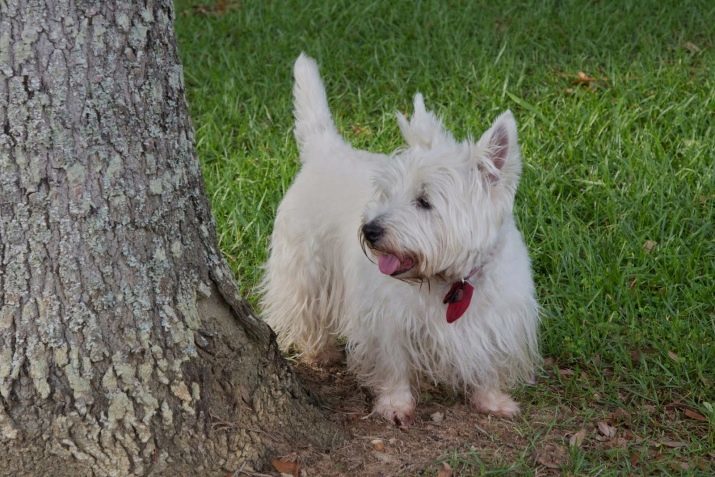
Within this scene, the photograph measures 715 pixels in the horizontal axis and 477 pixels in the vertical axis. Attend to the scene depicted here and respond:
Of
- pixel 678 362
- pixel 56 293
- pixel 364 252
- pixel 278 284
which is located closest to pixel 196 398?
pixel 56 293

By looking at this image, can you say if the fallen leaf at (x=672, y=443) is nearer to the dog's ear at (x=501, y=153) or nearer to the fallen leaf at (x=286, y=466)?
the dog's ear at (x=501, y=153)

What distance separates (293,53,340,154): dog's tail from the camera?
13.5 ft

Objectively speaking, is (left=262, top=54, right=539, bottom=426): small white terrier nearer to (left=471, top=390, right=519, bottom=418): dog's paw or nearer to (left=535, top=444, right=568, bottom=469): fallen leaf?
(left=471, top=390, right=519, bottom=418): dog's paw

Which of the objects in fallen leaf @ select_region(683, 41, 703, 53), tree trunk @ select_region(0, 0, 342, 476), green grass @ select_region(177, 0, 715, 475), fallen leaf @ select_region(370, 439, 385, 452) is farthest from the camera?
fallen leaf @ select_region(683, 41, 703, 53)

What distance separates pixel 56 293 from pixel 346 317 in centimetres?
144

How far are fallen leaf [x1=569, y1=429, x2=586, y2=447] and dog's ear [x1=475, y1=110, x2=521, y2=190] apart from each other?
895mm

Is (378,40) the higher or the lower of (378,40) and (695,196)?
the higher

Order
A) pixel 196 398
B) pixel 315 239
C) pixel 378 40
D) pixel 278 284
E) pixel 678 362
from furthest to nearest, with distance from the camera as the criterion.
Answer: pixel 378 40
pixel 278 284
pixel 315 239
pixel 678 362
pixel 196 398

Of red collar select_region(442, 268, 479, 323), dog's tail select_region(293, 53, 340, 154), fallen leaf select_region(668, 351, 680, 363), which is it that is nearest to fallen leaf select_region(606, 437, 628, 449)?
fallen leaf select_region(668, 351, 680, 363)

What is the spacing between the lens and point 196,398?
294 centimetres

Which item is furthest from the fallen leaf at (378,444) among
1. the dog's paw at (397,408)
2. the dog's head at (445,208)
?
the dog's head at (445,208)

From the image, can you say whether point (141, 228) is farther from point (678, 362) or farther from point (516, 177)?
point (678, 362)

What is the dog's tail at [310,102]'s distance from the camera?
162 inches

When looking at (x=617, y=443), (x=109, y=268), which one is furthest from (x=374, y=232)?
(x=617, y=443)
